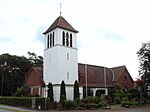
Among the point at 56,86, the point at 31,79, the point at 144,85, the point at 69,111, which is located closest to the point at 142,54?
the point at 144,85

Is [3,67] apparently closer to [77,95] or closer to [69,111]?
[77,95]

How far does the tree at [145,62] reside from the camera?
121ft

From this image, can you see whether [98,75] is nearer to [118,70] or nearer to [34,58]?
[118,70]

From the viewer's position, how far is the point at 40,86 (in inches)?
1666

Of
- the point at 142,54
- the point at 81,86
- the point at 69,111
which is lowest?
the point at 69,111

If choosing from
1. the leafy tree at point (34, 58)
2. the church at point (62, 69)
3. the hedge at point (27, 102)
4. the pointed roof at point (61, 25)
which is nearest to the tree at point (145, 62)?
the church at point (62, 69)

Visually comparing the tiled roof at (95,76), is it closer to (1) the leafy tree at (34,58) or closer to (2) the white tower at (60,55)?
(2) the white tower at (60,55)

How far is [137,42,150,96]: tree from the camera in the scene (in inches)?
1449

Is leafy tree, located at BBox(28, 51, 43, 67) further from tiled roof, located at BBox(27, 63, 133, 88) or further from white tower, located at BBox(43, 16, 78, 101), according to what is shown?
white tower, located at BBox(43, 16, 78, 101)

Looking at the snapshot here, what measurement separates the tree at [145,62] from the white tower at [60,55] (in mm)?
10896

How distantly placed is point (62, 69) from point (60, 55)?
2343mm

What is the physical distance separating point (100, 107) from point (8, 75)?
122 ft

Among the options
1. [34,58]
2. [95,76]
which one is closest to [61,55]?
[95,76]

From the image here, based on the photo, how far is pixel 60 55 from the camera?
38.6m
